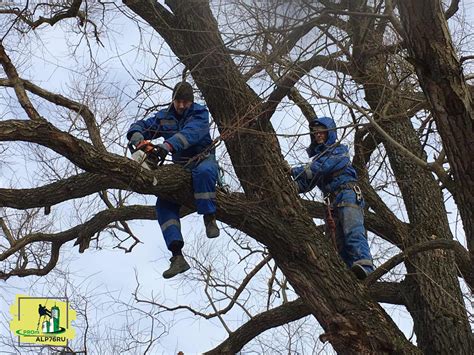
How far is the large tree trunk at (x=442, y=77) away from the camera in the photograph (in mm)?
4234

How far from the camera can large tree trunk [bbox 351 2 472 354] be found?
19.4ft

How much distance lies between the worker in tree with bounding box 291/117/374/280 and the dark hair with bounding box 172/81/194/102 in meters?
1.00

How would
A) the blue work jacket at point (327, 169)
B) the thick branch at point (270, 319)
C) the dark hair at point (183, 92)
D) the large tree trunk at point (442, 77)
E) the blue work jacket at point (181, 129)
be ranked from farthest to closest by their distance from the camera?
the thick branch at point (270, 319) → the blue work jacket at point (327, 169) → the dark hair at point (183, 92) → the blue work jacket at point (181, 129) → the large tree trunk at point (442, 77)

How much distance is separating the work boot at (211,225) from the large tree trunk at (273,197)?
0.30 metres

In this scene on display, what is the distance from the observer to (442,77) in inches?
170

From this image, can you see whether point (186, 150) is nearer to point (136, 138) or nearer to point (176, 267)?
point (136, 138)

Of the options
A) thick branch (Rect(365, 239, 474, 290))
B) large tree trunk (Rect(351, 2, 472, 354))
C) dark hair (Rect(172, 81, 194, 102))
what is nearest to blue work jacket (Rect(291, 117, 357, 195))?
large tree trunk (Rect(351, 2, 472, 354))

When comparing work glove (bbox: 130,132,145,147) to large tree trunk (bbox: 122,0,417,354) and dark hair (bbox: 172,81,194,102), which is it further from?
large tree trunk (bbox: 122,0,417,354)

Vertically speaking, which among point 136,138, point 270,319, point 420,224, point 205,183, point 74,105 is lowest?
point 270,319

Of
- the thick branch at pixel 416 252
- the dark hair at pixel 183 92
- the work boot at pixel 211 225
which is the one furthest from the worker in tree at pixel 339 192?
the dark hair at pixel 183 92

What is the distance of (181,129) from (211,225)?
0.76 metres

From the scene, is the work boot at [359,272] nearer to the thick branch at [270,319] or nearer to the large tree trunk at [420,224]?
the large tree trunk at [420,224]

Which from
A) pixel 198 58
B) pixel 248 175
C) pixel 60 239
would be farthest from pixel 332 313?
pixel 60 239

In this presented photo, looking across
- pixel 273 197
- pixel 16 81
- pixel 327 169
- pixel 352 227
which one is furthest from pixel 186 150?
pixel 16 81
